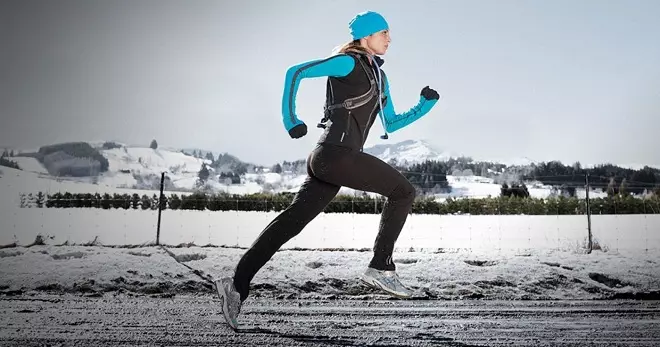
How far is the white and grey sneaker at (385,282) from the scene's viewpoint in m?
2.98

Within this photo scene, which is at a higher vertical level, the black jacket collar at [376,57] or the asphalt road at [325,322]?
the black jacket collar at [376,57]

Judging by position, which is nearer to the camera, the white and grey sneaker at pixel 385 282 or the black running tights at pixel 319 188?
the black running tights at pixel 319 188

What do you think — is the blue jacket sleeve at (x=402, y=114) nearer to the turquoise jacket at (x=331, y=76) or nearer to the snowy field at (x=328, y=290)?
the turquoise jacket at (x=331, y=76)

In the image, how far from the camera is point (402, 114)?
3064 mm

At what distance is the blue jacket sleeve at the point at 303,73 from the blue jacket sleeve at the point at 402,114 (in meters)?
0.35

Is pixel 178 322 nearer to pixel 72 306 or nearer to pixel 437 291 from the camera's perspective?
pixel 72 306

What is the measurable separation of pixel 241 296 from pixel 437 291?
2.16 meters

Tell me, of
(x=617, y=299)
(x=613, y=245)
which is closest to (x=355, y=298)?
(x=617, y=299)

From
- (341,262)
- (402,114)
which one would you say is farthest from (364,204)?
(402,114)

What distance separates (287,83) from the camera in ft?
8.74

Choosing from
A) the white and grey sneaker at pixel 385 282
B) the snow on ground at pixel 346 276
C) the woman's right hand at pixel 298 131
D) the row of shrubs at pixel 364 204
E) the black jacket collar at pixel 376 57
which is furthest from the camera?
the row of shrubs at pixel 364 204

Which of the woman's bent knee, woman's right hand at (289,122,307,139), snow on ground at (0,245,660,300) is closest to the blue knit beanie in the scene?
woman's right hand at (289,122,307,139)

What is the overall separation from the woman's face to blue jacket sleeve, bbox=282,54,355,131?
225 millimetres

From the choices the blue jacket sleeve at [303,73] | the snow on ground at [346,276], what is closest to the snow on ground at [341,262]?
the snow on ground at [346,276]
